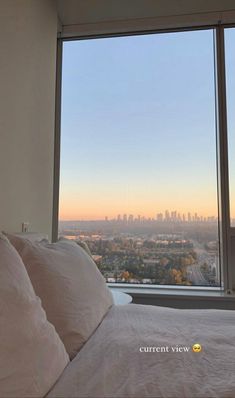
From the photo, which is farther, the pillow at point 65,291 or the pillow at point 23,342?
the pillow at point 65,291

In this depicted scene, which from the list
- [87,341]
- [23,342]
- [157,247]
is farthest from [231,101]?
[23,342]

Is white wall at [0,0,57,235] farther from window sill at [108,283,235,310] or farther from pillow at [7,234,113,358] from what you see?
window sill at [108,283,235,310]

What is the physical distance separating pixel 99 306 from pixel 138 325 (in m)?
0.17

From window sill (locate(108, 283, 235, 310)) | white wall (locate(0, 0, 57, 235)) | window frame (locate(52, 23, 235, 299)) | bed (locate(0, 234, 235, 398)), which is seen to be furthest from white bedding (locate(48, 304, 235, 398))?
window frame (locate(52, 23, 235, 299))

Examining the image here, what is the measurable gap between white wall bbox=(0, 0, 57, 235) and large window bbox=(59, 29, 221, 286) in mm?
315

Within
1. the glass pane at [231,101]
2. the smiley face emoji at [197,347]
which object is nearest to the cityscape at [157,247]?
the glass pane at [231,101]

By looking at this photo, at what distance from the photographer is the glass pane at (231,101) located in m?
2.48

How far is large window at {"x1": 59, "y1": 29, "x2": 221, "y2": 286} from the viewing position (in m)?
2.53

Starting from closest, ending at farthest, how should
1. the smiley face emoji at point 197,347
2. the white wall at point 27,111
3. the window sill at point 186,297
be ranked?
the smiley face emoji at point 197,347
the white wall at point 27,111
the window sill at point 186,297

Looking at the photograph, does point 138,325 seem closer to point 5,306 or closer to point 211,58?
point 5,306

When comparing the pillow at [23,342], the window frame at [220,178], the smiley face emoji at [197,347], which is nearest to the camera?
the pillow at [23,342]

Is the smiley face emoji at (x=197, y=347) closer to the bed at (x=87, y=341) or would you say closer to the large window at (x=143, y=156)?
the bed at (x=87, y=341)

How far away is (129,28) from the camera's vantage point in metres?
2.63

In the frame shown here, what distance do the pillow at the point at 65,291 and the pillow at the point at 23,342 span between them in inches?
5.4
